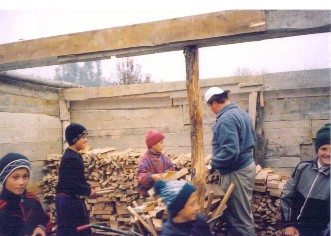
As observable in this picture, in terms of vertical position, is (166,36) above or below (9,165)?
above

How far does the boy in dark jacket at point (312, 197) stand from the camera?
3.24m

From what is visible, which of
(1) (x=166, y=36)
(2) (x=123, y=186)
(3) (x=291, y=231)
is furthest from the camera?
(2) (x=123, y=186)

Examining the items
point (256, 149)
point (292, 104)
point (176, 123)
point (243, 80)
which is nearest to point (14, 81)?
point (176, 123)

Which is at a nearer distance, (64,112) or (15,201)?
(15,201)

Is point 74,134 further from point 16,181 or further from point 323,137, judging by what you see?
point 323,137

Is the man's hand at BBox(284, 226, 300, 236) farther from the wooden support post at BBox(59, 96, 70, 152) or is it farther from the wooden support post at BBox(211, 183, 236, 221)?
the wooden support post at BBox(59, 96, 70, 152)

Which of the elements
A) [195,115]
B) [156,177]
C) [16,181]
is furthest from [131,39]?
[16,181]

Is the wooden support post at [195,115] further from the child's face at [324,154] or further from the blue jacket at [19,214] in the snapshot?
the blue jacket at [19,214]

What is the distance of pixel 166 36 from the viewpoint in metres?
3.75

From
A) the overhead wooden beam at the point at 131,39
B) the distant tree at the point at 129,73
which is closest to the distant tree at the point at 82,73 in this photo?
the distant tree at the point at 129,73

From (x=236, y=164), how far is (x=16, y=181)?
103 inches

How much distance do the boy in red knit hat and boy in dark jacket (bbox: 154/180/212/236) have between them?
6.06 ft

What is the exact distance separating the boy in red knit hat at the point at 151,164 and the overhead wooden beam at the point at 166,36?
4.38 feet

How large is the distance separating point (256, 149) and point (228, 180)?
5.87 feet
